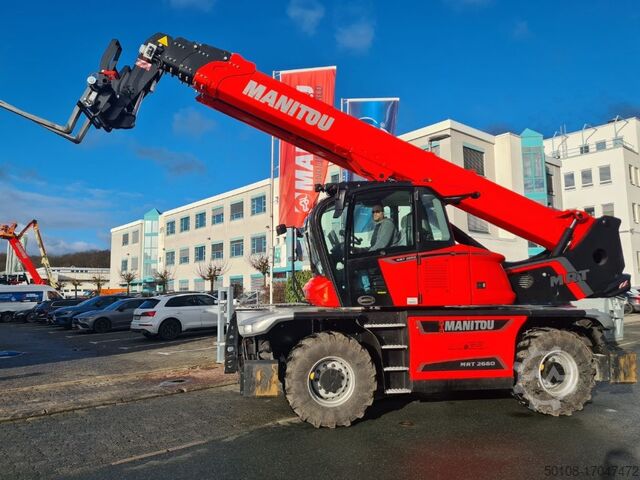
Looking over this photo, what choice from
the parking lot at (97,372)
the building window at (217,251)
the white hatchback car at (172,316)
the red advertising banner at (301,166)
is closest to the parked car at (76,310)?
the parking lot at (97,372)

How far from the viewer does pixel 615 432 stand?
229 inches

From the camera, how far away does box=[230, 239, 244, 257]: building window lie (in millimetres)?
54519

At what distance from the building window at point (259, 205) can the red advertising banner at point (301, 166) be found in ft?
112

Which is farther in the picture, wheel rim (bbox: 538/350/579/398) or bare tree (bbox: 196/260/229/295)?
bare tree (bbox: 196/260/229/295)

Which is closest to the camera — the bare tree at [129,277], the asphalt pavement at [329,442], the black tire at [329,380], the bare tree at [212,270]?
the asphalt pavement at [329,442]

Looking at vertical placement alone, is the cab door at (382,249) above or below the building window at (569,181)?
below

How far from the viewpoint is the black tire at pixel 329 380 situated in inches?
237

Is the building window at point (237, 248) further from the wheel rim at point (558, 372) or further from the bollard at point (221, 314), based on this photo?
the wheel rim at point (558, 372)

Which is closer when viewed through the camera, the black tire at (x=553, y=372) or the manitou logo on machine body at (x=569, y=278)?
the black tire at (x=553, y=372)

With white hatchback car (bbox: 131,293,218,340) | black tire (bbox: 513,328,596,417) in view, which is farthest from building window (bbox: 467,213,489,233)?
black tire (bbox: 513,328,596,417)

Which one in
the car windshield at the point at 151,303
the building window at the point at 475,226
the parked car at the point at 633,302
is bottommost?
the parked car at the point at 633,302

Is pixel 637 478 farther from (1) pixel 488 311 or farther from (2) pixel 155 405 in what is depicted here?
(2) pixel 155 405

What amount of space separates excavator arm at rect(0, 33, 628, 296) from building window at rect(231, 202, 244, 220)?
47620 millimetres

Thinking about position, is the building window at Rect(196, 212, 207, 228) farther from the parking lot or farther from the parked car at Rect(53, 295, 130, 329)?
the parking lot
